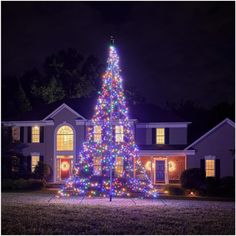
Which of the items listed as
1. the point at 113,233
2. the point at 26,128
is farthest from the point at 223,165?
the point at 113,233

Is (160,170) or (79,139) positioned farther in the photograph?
(160,170)

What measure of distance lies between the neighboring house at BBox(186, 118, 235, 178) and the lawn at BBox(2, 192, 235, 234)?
1421cm

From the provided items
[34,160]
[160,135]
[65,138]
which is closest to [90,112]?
[65,138]

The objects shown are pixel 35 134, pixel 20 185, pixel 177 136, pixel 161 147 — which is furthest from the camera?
pixel 35 134

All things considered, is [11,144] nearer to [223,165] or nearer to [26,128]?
[26,128]

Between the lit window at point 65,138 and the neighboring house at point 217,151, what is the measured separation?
9394mm

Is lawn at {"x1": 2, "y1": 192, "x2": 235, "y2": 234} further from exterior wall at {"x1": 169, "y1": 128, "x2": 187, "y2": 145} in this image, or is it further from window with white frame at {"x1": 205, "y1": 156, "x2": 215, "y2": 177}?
exterior wall at {"x1": 169, "y1": 128, "x2": 187, "y2": 145}

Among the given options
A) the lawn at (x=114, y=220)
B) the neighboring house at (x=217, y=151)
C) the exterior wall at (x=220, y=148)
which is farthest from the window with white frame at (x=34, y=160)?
the lawn at (x=114, y=220)

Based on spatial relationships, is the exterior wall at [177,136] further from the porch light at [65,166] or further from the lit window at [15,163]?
the lit window at [15,163]

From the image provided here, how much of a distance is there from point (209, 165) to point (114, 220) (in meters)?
19.8

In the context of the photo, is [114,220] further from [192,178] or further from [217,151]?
[217,151]

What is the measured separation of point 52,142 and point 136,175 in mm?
7083

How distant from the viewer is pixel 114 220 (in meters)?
15.0

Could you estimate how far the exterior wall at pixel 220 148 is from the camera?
109 ft
